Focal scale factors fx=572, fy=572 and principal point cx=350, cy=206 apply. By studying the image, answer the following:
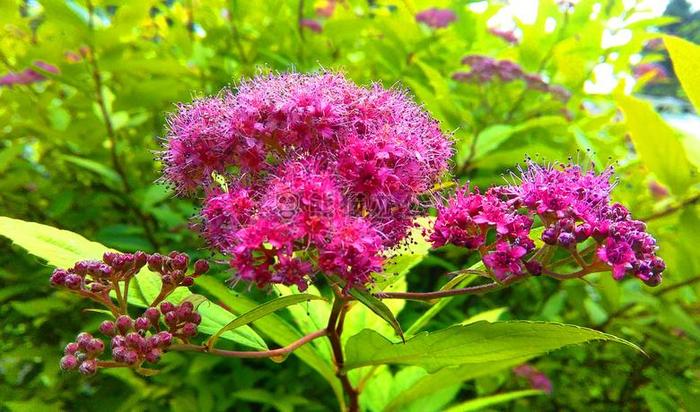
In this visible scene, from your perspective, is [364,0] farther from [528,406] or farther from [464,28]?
[528,406]

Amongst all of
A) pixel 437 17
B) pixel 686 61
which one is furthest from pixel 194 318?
pixel 437 17

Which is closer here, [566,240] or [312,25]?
[566,240]

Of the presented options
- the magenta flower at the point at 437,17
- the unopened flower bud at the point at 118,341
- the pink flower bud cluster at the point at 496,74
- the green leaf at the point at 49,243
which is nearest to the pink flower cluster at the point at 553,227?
the unopened flower bud at the point at 118,341

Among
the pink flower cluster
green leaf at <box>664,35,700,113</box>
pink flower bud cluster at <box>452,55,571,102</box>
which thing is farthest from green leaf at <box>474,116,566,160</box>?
the pink flower cluster

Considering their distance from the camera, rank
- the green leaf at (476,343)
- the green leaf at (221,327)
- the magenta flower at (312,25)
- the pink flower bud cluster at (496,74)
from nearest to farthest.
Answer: the green leaf at (476,343)
the green leaf at (221,327)
the pink flower bud cluster at (496,74)
the magenta flower at (312,25)

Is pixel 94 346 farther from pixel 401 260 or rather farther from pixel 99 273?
pixel 401 260

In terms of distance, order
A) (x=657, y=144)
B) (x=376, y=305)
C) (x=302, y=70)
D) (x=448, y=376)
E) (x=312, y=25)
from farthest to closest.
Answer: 1. (x=312, y=25)
2. (x=302, y=70)
3. (x=657, y=144)
4. (x=448, y=376)
5. (x=376, y=305)

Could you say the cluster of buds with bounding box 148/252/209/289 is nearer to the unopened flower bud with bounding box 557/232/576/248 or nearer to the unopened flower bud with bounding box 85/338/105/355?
the unopened flower bud with bounding box 85/338/105/355

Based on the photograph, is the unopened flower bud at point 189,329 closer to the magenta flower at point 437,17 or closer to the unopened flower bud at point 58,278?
the unopened flower bud at point 58,278
